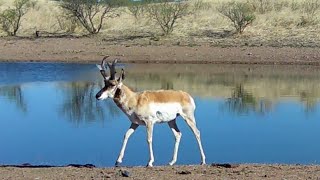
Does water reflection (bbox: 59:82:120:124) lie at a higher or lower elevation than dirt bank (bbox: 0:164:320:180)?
lower

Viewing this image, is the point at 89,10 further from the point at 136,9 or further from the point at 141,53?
the point at 141,53

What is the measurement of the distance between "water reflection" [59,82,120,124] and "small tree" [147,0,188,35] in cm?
1526

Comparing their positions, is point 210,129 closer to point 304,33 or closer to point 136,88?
point 136,88

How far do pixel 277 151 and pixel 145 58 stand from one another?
20.3 meters

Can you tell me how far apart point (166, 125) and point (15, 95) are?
758 centimetres

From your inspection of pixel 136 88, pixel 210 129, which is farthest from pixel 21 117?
pixel 136 88

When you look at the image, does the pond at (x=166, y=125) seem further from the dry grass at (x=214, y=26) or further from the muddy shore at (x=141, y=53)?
the dry grass at (x=214, y=26)

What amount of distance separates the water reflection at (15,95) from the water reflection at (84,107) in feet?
3.60

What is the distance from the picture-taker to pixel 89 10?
42031 millimetres

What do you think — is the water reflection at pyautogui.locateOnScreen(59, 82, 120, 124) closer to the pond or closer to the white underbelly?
the pond

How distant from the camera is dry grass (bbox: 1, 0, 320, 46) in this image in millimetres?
36500

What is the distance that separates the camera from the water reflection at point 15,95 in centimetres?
1952

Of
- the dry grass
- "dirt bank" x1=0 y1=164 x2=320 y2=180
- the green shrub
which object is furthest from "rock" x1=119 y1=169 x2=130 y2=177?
the green shrub

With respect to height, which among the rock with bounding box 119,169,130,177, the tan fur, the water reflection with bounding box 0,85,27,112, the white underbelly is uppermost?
the tan fur
